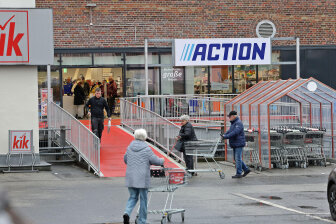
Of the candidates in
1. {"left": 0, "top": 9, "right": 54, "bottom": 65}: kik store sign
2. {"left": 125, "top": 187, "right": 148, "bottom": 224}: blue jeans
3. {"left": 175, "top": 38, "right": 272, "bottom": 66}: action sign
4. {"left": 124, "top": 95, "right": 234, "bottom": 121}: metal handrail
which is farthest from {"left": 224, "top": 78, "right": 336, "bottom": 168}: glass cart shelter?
{"left": 125, "top": 187, "right": 148, "bottom": 224}: blue jeans

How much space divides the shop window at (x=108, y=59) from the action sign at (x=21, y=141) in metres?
10.1

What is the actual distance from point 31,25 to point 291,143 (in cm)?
822

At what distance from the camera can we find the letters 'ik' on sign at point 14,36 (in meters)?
17.9

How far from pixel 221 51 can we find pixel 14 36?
8.77 meters

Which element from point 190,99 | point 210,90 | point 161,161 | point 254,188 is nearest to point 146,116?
point 190,99

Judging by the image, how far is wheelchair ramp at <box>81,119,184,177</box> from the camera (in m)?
17.6

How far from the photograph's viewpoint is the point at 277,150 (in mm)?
18844

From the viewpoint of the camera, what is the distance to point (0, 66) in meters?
18.3

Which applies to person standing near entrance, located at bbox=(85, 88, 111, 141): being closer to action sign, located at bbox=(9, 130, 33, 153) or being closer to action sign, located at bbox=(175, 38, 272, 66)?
action sign, located at bbox=(9, 130, 33, 153)

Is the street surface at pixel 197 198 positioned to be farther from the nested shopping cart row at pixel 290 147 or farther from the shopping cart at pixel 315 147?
the shopping cart at pixel 315 147

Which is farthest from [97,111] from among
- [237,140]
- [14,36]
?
[237,140]

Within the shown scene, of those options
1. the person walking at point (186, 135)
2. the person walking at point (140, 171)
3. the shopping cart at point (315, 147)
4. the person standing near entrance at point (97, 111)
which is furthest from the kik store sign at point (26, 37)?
the person walking at point (140, 171)

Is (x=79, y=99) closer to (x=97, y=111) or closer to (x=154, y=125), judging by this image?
(x=154, y=125)

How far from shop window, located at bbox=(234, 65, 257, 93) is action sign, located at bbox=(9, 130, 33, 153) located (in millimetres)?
13328
